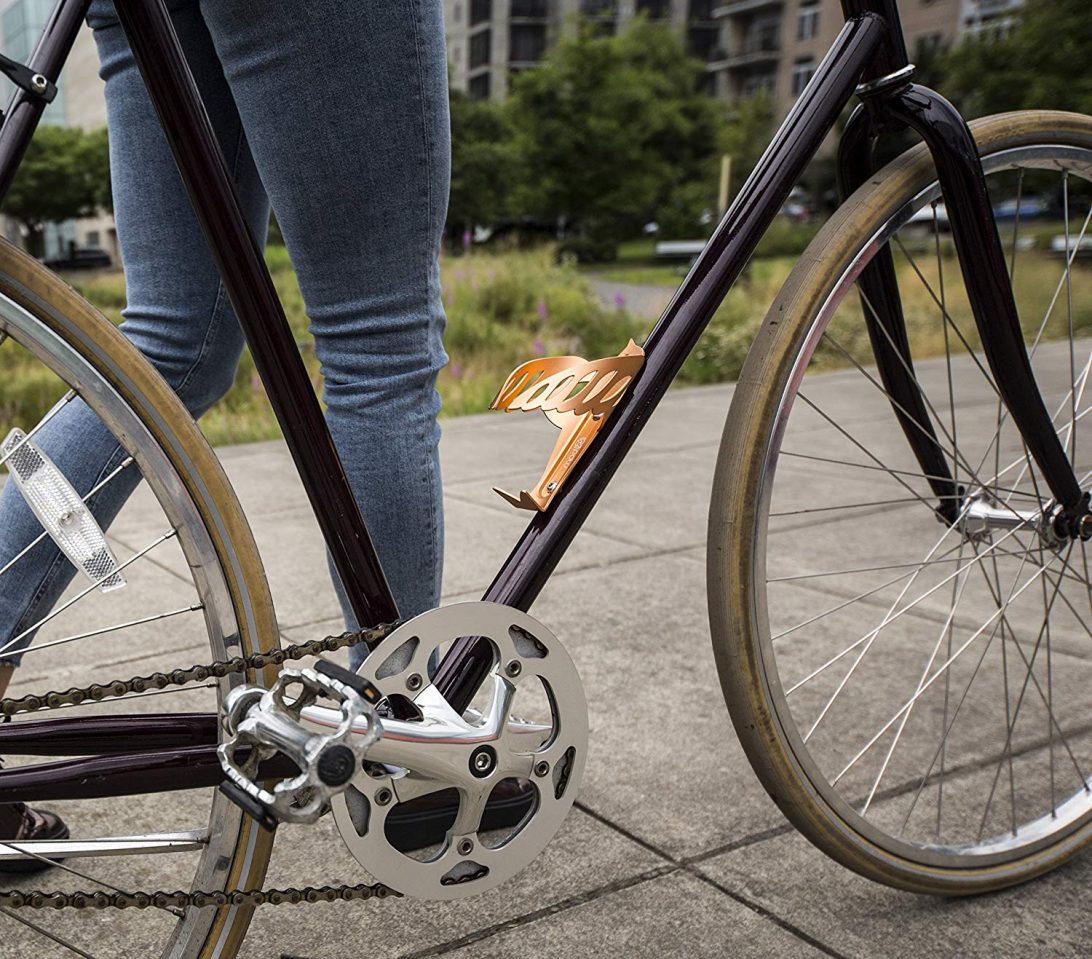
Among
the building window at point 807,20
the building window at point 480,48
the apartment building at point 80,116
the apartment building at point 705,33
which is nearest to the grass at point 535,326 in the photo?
the apartment building at point 80,116

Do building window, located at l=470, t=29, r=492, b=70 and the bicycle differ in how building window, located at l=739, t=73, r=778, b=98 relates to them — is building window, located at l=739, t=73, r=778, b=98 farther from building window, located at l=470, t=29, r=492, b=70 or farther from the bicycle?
the bicycle

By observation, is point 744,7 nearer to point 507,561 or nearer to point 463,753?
point 507,561

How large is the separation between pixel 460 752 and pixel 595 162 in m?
34.3

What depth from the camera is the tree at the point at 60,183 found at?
592cm

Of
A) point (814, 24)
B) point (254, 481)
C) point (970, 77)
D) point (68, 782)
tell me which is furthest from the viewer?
point (814, 24)

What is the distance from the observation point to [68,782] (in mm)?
1195

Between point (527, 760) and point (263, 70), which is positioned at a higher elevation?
point (263, 70)

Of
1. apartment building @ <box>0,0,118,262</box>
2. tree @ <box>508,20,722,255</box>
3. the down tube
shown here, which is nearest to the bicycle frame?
the down tube

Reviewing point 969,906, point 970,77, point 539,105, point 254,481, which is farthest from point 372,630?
point 539,105

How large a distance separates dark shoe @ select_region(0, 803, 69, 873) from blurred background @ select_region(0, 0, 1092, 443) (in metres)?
1.38

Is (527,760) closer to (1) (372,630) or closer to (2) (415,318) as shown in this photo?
(1) (372,630)

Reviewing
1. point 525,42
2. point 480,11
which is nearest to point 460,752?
point 525,42

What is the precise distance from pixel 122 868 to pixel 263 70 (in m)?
1.14

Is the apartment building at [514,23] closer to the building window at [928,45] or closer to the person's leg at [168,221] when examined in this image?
the building window at [928,45]
